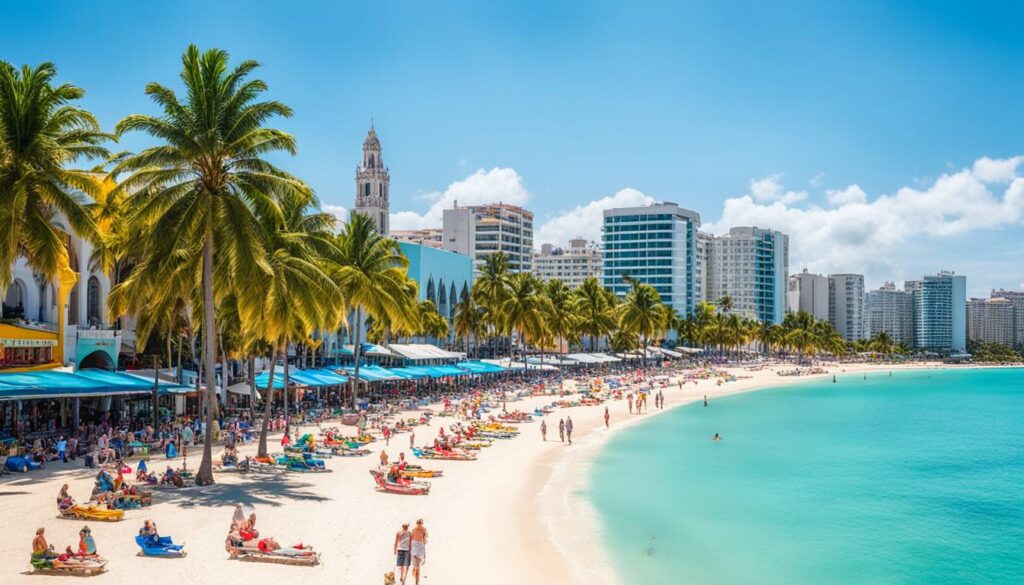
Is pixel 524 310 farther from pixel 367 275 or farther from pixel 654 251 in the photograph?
pixel 654 251

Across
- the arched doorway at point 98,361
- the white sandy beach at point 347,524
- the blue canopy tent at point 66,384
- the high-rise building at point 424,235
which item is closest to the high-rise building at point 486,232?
the high-rise building at point 424,235

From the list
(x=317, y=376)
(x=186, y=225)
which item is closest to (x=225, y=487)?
(x=186, y=225)

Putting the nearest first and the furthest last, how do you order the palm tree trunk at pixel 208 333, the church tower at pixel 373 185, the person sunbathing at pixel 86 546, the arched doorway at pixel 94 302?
the person sunbathing at pixel 86 546 → the palm tree trunk at pixel 208 333 → the arched doorway at pixel 94 302 → the church tower at pixel 373 185

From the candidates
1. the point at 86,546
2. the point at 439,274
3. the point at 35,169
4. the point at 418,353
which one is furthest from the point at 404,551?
the point at 439,274

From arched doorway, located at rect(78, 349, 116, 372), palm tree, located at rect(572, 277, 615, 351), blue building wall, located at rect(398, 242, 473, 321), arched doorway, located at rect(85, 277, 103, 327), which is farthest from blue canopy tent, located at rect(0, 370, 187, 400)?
palm tree, located at rect(572, 277, 615, 351)

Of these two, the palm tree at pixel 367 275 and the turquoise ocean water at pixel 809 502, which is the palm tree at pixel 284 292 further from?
the palm tree at pixel 367 275

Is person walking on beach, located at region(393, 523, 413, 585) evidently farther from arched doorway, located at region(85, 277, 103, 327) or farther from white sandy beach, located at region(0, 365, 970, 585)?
arched doorway, located at region(85, 277, 103, 327)
